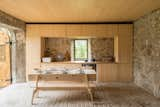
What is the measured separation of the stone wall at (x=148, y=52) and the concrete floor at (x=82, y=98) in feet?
1.20

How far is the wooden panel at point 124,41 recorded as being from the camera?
6.85 meters

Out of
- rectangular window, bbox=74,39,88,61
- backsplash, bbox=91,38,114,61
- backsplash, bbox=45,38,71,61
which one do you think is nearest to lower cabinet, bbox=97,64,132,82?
backsplash, bbox=91,38,114,61

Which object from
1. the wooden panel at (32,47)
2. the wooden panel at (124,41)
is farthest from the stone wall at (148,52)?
the wooden panel at (32,47)

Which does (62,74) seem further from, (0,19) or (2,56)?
(2,56)

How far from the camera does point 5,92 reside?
17.8 feet

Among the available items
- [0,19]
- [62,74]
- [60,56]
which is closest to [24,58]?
[60,56]

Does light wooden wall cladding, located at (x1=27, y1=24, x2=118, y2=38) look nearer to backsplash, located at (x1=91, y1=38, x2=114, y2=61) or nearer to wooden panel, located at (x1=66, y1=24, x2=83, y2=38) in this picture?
wooden panel, located at (x1=66, y1=24, x2=83, y2=38)

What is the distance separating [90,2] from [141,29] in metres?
2.83

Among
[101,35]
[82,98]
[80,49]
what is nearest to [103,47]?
[101,35]

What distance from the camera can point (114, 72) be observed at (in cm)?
689

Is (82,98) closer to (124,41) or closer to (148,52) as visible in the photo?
(148,52)

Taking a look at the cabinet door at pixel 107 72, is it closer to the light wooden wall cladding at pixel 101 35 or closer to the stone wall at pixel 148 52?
the light wooden wall cladding at pixel 101 35

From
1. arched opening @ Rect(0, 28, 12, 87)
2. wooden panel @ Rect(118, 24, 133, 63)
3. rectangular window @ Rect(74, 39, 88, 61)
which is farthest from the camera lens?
rectangular window @ Rect(74, 39, 88, 61)

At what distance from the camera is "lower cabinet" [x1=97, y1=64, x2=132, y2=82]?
687cm
